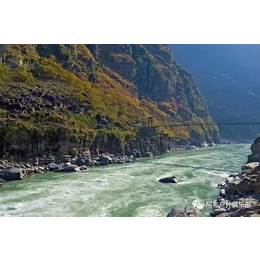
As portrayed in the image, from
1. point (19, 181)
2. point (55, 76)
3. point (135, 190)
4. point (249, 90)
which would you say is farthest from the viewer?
point (249, 90)

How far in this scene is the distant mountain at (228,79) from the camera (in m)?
114

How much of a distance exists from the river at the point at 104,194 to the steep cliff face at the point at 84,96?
20.9ft

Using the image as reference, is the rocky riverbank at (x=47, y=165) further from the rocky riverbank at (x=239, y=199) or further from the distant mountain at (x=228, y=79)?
the distant mountain at (x=228, y=79)

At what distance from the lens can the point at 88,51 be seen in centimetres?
6231

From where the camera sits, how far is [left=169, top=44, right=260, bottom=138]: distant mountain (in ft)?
375

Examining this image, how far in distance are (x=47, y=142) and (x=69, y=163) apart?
3.57 meters

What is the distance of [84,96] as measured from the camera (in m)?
43.2

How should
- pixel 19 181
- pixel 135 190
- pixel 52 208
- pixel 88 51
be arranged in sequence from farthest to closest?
pixel 88 51 < pixel 19 181 < pixel 135 190 < pixel 52 208

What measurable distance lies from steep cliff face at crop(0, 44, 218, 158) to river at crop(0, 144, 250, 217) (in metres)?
6.36

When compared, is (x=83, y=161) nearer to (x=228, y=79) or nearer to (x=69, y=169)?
(x=69, y=169)

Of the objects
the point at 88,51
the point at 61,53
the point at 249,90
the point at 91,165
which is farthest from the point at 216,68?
the point at 91,165

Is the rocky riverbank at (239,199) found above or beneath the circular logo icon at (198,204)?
above

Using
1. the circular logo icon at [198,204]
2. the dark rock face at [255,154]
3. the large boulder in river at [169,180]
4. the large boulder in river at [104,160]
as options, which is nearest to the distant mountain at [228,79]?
the dark rock face at [255,154]

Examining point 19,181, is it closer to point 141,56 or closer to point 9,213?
point 9,213
